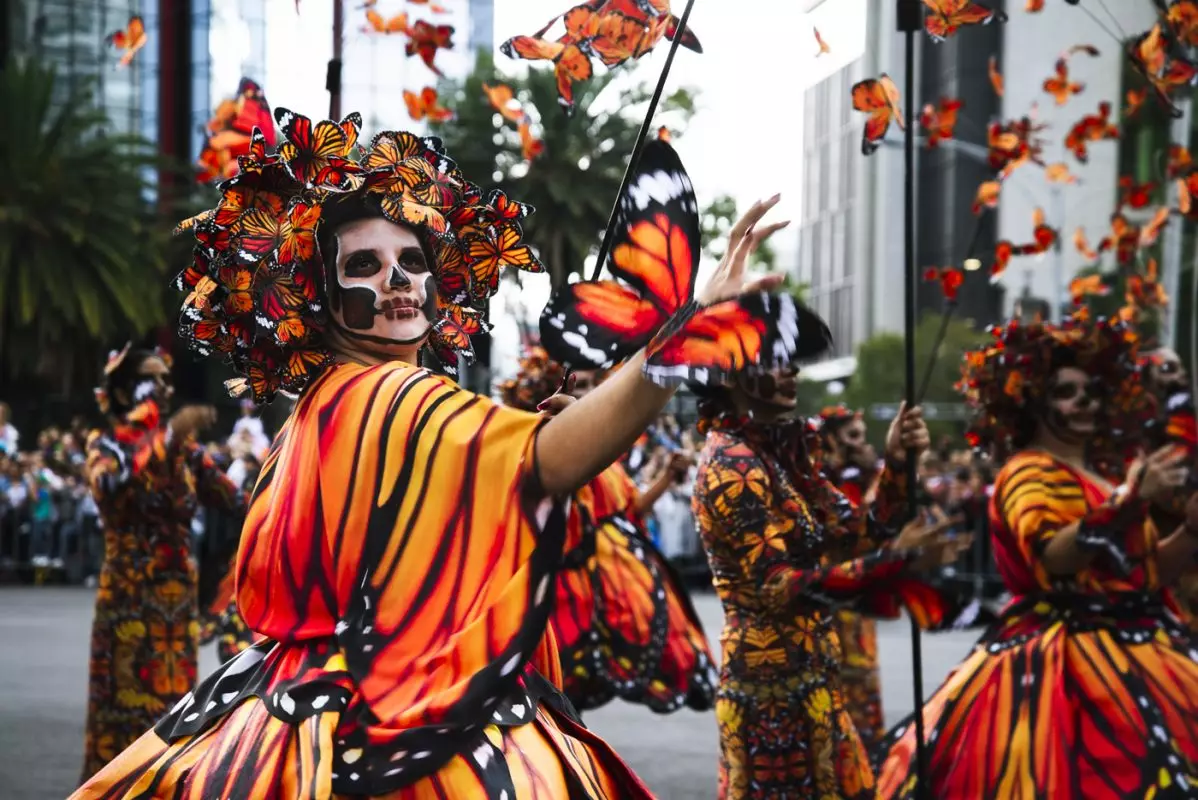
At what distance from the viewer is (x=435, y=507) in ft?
9.85

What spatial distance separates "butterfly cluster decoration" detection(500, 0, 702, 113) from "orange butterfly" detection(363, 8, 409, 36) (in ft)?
7.08

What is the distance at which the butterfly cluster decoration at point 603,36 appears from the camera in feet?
14.3

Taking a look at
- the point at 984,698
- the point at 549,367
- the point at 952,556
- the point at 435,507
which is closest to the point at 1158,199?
the point at 549,367

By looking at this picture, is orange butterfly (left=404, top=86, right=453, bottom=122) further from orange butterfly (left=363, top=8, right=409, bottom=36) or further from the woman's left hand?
the woman's left hand

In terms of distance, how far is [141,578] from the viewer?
25.0ft

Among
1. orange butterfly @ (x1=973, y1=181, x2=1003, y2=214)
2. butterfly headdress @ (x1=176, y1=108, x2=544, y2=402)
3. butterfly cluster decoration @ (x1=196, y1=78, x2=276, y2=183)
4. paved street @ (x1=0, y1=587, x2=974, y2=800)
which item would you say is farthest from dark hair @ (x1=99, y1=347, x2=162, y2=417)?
butterfly headdress @ (x1=176, y1=108, x2=544, y2=402)

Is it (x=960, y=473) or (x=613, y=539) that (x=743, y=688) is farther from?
(x=960, y=473)

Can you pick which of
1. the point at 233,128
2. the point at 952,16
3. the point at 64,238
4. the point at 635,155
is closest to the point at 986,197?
the point at 952,16

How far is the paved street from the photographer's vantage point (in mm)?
8133

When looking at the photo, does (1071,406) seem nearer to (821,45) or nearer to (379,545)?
(821,45)

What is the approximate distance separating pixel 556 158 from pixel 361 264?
23528 millimetres

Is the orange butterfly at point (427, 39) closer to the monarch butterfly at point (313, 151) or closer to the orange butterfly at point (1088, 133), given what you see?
the monarch butterfly at point (313, 151)

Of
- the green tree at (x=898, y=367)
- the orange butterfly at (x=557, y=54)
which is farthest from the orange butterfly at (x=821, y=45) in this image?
the green tree at (x=898, y=367)

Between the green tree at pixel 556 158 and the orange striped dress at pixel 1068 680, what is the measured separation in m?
20.6
